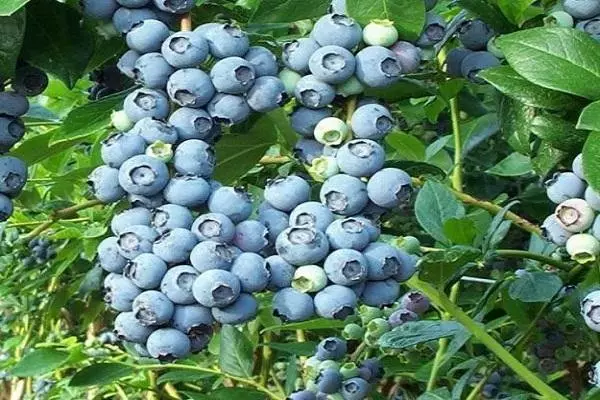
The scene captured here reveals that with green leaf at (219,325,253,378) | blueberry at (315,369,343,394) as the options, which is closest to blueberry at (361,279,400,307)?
blueberry at (315,369,343,394)

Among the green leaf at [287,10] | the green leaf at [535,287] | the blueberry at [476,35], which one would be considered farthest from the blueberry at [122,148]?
the green leaf at [535,287]

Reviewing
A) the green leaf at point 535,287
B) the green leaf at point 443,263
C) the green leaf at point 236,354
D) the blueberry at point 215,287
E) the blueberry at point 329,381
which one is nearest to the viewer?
the blueberry at point 215,287

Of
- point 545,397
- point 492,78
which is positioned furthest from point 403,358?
point 492,78

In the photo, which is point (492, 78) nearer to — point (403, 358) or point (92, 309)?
point (403, 358)

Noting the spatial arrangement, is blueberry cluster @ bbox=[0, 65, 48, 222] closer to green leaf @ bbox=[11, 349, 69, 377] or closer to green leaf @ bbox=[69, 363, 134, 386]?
green leaf @ bbox=[69, 363, 134, 386]

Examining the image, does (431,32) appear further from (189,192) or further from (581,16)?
(189,192)

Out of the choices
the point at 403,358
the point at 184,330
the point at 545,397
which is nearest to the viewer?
the point at 184,330

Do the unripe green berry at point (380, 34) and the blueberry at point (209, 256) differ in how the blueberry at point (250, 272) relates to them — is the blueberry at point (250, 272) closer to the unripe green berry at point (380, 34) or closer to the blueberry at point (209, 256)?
the blueberry at point (209, 256)
